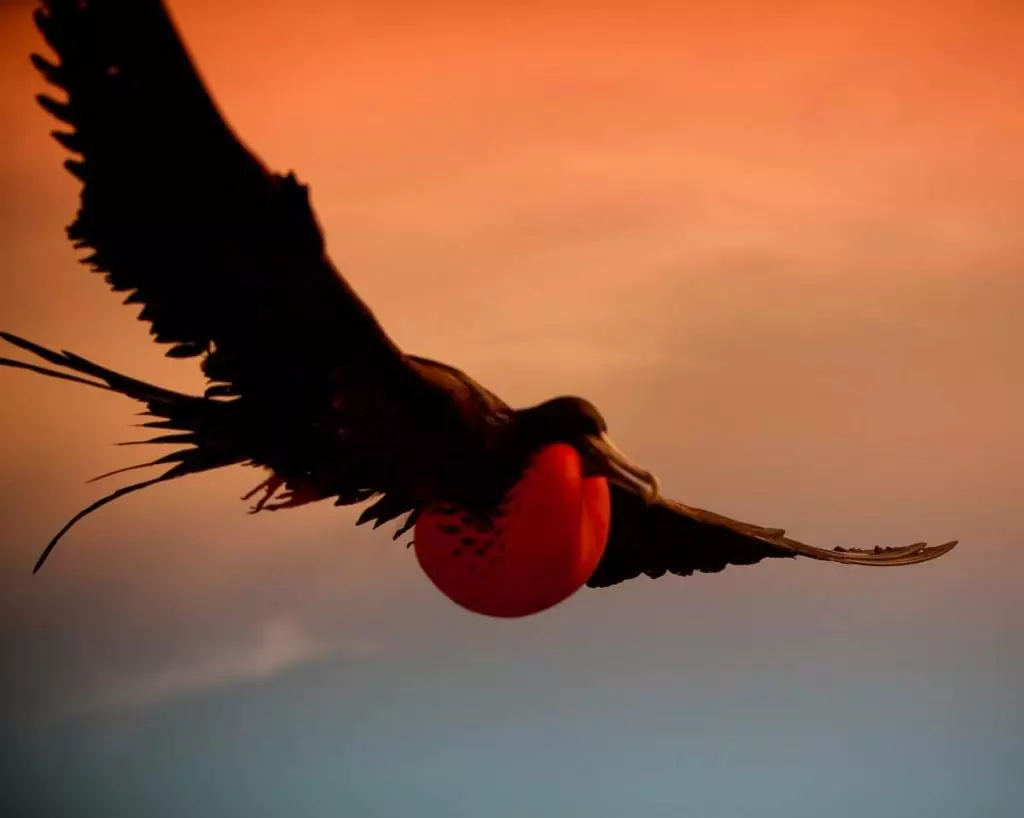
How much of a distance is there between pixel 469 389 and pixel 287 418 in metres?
0.19

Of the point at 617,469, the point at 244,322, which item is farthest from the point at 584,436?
the point at 244,322

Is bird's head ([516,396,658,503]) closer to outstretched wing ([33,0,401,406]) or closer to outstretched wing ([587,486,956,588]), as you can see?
outstretched wing ([33,0,401,406])

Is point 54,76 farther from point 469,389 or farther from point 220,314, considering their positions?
point 469,389

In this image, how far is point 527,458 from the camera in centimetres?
127

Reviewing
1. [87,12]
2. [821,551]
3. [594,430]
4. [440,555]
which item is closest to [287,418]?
[440,555]

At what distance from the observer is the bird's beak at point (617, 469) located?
4.23 ft

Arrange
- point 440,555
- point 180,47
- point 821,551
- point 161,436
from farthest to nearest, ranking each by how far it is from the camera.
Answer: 1. point 821,551
2. point 161,436
3. point 440,555
4. point 180,47

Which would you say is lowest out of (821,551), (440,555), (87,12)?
(440,555)

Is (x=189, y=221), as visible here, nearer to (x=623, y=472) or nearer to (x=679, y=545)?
(x=623, y=472)

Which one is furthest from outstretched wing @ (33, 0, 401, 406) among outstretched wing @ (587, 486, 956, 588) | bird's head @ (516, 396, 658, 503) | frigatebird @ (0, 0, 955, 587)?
outstretched wing @ (587, 486, 956, 588)

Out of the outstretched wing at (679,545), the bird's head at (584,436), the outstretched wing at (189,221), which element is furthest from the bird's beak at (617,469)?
the outstretched wing at (679,545)

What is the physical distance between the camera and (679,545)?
5.65ft

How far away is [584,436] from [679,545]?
1.63 feet

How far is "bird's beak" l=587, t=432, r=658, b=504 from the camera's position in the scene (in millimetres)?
1290
